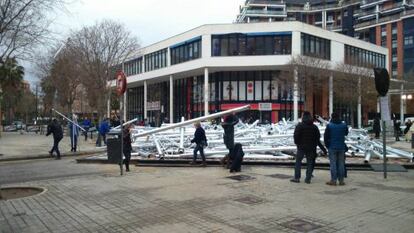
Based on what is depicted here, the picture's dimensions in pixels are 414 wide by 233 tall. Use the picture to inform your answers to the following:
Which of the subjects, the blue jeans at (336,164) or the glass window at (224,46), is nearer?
the blue jeans at (336,164)

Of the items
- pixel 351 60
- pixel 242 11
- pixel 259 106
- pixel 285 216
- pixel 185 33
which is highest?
pixel 242 11

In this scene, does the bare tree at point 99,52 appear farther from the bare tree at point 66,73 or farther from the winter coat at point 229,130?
the winter coat at point 229,130

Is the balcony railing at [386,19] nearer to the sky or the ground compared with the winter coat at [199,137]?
nearer to the sky

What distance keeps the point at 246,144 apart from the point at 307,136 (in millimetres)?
6265

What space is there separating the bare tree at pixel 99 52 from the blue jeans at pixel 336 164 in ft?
97.9

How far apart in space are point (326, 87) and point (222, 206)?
164 ft

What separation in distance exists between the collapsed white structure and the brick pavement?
12.4 feet

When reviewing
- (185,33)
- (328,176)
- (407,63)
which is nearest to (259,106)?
(185,33)

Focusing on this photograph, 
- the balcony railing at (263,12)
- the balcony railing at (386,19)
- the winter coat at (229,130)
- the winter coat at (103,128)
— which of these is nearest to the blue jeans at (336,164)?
the winter coat at (229,130)

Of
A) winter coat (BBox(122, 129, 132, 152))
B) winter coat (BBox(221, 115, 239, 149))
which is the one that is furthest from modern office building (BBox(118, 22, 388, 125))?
winter coat (BBox(122, 129, 132, 152))

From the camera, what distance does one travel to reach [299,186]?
1009cm

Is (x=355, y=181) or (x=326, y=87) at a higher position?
(x=326, y=87)

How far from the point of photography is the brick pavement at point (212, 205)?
6.70 meters

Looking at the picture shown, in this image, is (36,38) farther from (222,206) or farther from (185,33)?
(185,33)
